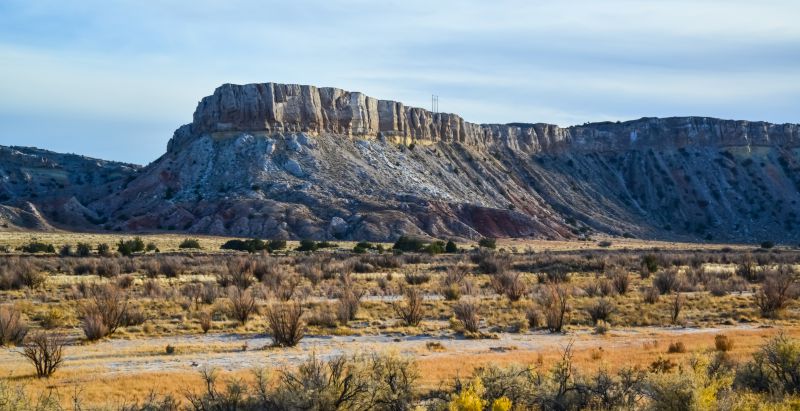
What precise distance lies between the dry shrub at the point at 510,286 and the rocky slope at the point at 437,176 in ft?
134

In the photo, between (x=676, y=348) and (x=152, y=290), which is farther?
(x=152, y=290)

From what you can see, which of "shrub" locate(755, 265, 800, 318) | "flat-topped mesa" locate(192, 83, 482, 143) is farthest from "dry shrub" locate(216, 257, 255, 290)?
"flat-topped mesa" locate(192, 83, 482, 143)

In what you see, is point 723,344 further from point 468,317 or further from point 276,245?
point 276,245

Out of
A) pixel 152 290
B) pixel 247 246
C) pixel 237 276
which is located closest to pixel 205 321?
pixel 152 290

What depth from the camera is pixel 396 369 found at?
13484 mm

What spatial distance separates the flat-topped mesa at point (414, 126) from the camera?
92.3 m

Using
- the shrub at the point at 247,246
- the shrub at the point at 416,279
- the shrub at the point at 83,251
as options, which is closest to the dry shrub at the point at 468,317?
the shrub at the point at 416,279

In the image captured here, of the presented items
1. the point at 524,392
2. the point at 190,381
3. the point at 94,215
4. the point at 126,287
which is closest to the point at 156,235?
the point at 94,215

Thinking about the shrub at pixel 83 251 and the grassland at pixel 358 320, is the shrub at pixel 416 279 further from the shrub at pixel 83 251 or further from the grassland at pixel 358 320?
the shrub at pixel 83 251

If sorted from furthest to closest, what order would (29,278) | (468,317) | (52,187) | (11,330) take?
(52,187)
(29,278)
(468,317)
(11,330)

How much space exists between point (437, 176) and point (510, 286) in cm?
6440

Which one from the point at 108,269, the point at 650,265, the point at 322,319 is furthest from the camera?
the point at 650,265

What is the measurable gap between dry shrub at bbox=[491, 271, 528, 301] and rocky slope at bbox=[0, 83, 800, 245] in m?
40.9

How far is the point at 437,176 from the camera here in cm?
9581
